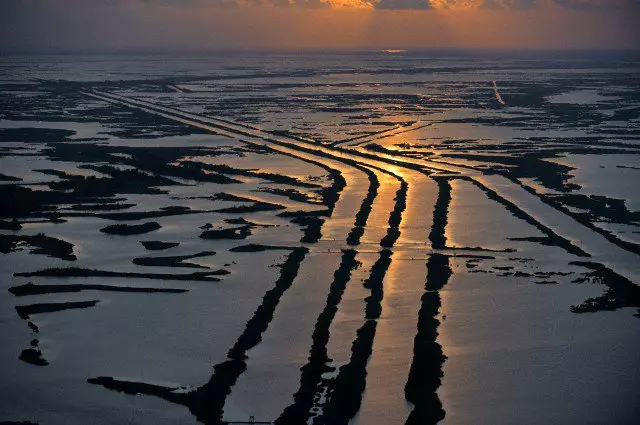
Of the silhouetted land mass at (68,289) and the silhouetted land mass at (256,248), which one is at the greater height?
the silhouetted land mass at (68,289)

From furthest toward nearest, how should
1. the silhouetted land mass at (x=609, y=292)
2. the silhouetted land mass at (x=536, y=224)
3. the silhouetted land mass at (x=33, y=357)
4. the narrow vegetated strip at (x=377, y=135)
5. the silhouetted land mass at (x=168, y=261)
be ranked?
the narrow vegetated strip at (x=377, y=135) < the silhouetted land mass at (x=536, y=224) < the silhouetted land mass at (x=168, y=261) < the silhouetted land mass at (x=609, y=292) < the silhouetted land mass at (x=33, y=357)

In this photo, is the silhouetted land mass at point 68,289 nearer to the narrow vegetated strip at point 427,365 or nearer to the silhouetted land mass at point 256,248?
the silhouetted land mass at point 256,248

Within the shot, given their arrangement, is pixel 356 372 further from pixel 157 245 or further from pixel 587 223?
pixel 587 223

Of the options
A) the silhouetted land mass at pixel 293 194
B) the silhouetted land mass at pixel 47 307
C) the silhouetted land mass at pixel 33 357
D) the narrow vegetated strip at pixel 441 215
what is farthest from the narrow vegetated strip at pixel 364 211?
the silhouetted land mass at pixel 33 357

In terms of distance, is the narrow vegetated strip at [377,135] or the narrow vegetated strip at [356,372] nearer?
the narrow vegetated strip at [356,372]

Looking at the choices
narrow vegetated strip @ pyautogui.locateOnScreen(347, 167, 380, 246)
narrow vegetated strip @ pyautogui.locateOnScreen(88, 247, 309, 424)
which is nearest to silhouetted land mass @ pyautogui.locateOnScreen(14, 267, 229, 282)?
narrow vegetated strip @ pyautogui.locateOnScreen(88, 247, 309, 424)

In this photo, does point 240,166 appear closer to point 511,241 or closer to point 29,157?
point 29,157

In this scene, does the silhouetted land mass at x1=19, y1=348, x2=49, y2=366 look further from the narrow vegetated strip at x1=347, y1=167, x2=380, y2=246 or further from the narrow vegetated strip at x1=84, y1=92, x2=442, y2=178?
the narrow vegetated strip at x1=84, y1=92, x2=442, y2=178

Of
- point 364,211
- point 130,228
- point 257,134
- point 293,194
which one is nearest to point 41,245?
point 130,228
